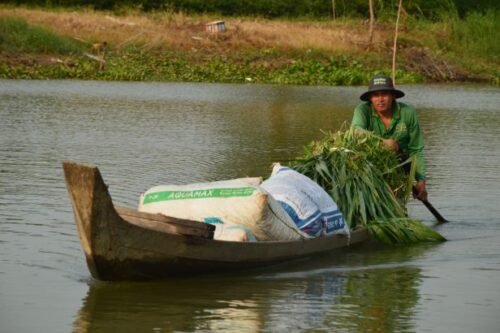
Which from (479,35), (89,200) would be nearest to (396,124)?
(89,200)

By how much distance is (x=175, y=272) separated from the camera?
796cm

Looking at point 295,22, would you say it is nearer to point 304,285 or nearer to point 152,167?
point 152,167

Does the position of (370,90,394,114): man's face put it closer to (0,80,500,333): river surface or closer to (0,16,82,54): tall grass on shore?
(0,80,500,333): river surface

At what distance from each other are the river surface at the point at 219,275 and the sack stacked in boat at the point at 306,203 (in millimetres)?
267

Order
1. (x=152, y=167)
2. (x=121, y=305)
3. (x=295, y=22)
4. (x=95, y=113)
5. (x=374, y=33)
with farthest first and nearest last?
1. (x=295, y=22)
2. (x=374, y=33)
3. (x=95, y=113)
4. (x=152, y=167)
5. (x=121, y=305)

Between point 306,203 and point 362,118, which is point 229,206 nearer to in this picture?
point 306,203

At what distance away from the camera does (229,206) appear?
8242mm

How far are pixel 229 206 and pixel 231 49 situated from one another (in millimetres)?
27692

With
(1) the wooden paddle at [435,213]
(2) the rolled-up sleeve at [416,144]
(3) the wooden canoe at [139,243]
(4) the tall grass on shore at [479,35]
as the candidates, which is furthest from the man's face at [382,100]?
(4) the tall grass on shore at [479,35]

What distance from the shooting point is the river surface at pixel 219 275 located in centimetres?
744

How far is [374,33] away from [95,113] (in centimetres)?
2088

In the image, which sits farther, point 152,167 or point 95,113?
point 95,113

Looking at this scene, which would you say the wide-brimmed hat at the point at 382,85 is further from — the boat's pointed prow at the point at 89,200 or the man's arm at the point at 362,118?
the boat's pointed prow at the point at 89,200

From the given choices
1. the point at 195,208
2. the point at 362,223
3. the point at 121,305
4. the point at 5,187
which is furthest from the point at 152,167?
the point at 121,305
